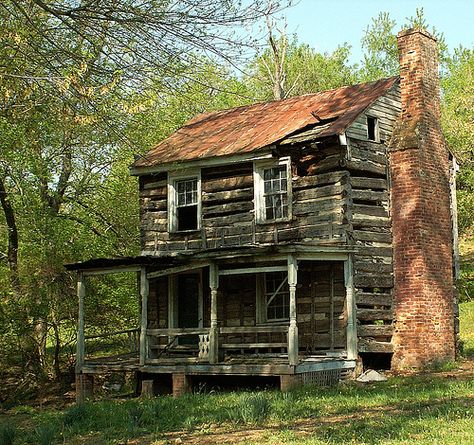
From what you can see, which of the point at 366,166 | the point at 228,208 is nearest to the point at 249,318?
the point at 228,208

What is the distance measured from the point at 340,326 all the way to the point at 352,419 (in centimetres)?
710

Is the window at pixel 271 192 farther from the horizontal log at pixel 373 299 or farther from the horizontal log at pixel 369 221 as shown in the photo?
the horizontal log at pixel 373 299

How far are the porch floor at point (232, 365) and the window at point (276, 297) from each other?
1.31 meters

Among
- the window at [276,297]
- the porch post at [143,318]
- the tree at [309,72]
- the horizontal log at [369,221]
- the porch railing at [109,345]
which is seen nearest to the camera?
the horizontal log at [369,221]

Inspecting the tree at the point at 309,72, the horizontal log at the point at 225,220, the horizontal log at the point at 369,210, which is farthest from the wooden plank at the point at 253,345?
the tree at the point at 309,72

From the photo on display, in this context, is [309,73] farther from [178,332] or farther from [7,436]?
[7,436]

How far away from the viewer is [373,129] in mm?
21188

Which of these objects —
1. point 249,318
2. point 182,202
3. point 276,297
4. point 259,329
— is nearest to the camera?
point 259,329

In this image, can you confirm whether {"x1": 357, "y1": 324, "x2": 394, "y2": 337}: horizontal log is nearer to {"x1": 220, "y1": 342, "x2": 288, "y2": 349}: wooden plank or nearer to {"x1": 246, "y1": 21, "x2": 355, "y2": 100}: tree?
{"x1": 220, "y1": 342, "x2": 288, "y2": 349}: wooden plank

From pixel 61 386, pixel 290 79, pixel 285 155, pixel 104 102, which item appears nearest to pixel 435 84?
pixel 285 155

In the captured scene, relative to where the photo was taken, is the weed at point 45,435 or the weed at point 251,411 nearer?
the weed at point 45,435

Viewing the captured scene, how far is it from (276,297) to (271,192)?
272 cm

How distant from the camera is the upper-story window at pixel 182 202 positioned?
74.9ft

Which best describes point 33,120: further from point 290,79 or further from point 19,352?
point 290,79
